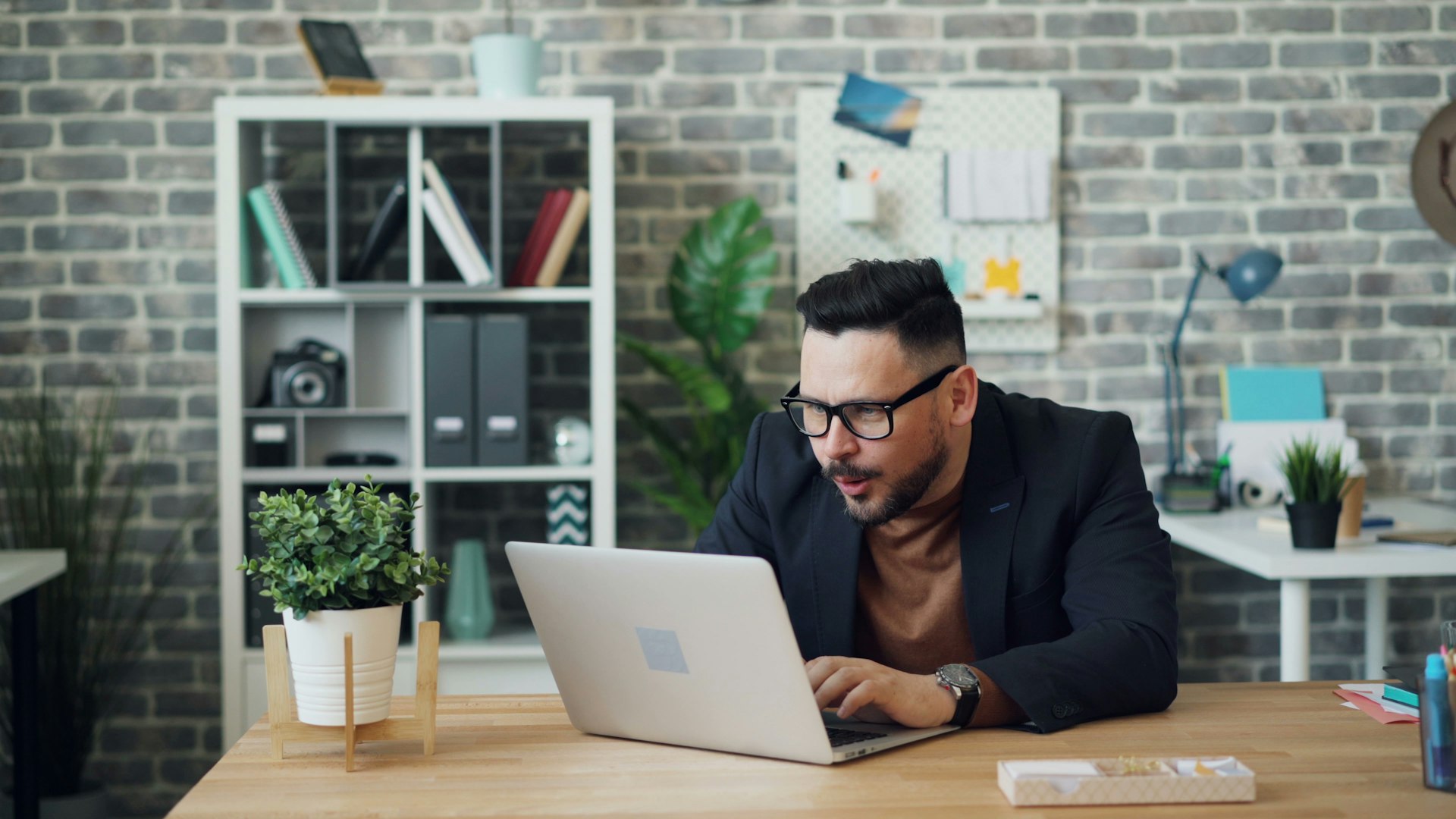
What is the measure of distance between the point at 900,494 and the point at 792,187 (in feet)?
6.24

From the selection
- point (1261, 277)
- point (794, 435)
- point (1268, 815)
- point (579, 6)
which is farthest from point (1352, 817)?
point (579, 6)

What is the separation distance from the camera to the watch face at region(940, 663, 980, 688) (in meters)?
1.48

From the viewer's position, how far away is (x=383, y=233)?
3.05 m

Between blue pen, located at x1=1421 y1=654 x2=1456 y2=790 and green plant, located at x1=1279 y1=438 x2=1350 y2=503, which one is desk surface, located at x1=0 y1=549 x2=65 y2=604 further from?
green plant, located at x1=1279 y1=438 x2=1350 y2=503

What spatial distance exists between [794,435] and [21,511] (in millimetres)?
2231

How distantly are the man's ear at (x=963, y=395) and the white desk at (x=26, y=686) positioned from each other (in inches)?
81.2

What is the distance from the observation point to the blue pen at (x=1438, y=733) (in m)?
1.24

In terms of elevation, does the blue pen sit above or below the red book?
below

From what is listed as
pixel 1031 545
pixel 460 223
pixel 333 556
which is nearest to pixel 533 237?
pixel 460 223

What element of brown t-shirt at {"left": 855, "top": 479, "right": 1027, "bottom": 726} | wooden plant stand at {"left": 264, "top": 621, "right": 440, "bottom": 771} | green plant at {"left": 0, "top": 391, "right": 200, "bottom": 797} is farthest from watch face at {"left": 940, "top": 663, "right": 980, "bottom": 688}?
green plant at {"left": 0, "top": 391, "right": 200, "bottom": 797}

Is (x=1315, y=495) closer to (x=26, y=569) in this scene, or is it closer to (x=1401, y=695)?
(x=1401, y=695)

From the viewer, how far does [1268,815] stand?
46.6 inches

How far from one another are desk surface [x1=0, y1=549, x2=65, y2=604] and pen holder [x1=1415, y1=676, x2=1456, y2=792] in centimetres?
248

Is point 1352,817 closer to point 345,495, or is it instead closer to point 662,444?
point 345,495
